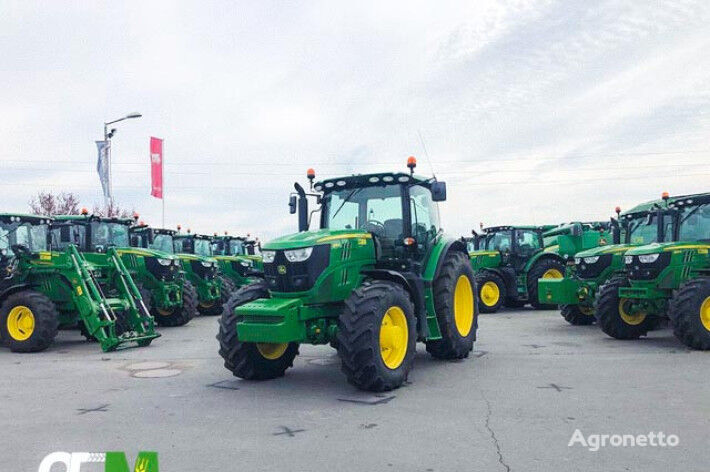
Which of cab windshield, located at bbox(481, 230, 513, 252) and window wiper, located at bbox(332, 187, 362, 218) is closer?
window wiper, located at bbox(332, 187, 362, 218)

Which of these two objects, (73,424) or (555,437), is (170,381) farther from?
(555,437)

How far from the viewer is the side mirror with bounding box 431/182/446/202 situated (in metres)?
8.33

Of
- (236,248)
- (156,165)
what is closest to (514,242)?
(236,248)

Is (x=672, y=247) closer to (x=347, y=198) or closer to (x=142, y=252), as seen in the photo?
(x=347, y=198)

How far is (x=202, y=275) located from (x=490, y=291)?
8.02m

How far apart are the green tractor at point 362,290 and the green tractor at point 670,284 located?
9.47ft

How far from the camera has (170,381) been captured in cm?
799

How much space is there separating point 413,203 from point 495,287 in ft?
30.9

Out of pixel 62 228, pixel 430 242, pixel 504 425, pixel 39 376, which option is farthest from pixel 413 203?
pixel 62 228

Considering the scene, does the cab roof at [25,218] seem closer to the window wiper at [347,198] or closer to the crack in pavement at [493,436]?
the window wiper at [347,198]

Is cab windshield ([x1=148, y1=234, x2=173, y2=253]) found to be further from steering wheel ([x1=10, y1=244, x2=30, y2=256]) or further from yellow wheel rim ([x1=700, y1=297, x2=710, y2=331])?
yellow wheel rim ([x1=700, y1=297, x2=710, y2=331])

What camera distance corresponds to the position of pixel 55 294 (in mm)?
11797

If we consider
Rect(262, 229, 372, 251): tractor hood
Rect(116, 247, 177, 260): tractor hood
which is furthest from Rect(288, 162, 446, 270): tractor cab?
Rect(116, 247, 177, 260): tractor hood

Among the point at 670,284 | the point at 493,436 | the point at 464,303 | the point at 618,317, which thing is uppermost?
the point at 670,284
